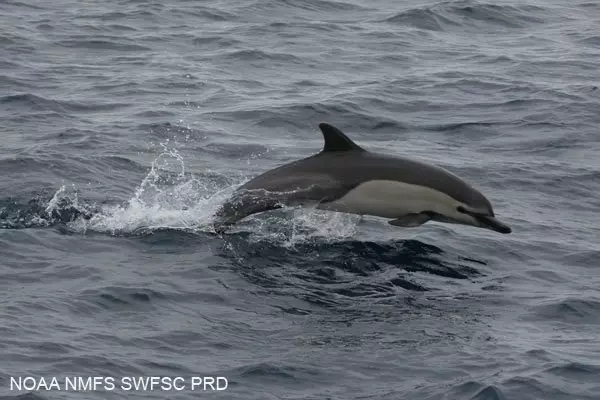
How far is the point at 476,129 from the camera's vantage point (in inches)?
769

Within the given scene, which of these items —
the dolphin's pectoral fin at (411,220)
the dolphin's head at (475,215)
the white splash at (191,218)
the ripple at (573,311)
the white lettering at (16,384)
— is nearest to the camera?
the white lettering at (16,384)

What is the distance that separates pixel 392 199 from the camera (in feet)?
46.7

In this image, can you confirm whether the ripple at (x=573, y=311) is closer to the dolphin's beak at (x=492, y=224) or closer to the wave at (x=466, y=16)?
the dolphin's beak at (x=492, y=224)

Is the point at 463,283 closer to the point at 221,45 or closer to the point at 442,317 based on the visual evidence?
the point at 442,317

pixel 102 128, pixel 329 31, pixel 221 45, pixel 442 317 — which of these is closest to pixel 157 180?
pixel 102 128

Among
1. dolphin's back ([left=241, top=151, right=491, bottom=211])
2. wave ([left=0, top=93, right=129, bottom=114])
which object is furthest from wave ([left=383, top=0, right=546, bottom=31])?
dolphin's back ([left=241, top=151, right=491, bottom=211])

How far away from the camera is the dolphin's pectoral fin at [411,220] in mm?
14117

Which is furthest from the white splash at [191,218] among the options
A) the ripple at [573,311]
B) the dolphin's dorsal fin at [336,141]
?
the ripple at [573,311]

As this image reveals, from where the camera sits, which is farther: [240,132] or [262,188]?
[240,132]

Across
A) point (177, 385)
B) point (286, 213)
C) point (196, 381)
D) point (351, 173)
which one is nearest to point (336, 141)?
point (351, 173)

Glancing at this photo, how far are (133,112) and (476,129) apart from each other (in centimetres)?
503

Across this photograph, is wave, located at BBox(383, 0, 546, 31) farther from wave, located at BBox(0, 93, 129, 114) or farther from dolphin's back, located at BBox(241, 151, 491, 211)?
dolphin's back, located at BBox(241, 151, 491, 211)

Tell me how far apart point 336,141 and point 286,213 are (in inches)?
62.3

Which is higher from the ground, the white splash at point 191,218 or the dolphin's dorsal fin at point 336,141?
the dolphin's dorsal fin at point 336,141
